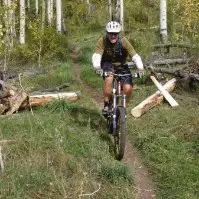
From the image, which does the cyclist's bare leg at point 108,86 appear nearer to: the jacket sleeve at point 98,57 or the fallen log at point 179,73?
the jacket sleeve at point 98,57

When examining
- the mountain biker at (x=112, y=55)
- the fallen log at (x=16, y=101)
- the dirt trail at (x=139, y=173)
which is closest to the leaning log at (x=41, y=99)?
the fallen log at (x=16, y=101)

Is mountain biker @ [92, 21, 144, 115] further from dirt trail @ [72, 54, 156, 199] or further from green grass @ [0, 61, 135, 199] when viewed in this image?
green grass @ [0, 61, 135, 199]

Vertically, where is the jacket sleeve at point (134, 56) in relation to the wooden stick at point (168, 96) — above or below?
above

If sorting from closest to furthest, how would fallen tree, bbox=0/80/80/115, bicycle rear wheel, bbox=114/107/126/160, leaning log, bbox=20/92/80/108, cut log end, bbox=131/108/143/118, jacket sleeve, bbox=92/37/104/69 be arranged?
1. bicycle rear wheel, bbox=114/107/126/160
2. jacket sleeve, bbox=92/37/104/69
3. cut log end, bbox=131/108/143/118
4. fallen tree, bbox=0/80/80/115
5. leaning log, bbox=20/92/80/108

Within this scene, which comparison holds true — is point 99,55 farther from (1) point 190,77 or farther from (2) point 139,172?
(1) point 190,77

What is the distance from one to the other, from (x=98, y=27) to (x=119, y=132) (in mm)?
27247

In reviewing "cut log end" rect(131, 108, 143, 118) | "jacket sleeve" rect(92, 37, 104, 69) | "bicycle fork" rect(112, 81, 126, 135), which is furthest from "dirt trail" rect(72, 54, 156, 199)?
"jacket sleeve" rect(92, 37, 104, 69)

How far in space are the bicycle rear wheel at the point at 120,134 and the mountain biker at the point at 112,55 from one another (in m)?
0.72

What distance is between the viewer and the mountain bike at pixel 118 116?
7508 millimetres

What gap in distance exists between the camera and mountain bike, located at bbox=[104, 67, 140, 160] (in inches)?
296

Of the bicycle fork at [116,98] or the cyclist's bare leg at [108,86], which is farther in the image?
the cyclist's bare leg at [108,86]

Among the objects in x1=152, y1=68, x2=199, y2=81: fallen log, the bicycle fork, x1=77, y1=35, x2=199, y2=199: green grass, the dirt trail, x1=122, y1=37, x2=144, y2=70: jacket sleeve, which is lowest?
the dirt trail

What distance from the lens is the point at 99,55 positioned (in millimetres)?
8352

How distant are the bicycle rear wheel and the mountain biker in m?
0.72
